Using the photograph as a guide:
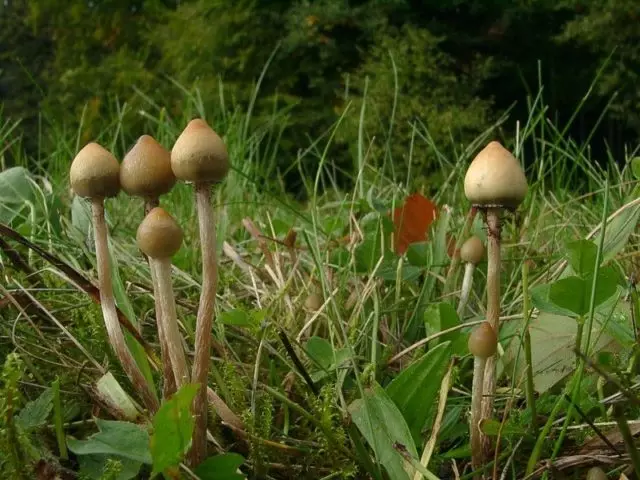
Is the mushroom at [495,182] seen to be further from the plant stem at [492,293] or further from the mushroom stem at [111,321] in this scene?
the mushroom stem at [111,321]

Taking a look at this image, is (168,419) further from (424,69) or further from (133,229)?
(424,69)

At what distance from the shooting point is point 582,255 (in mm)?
855

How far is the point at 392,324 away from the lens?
1.11 meters

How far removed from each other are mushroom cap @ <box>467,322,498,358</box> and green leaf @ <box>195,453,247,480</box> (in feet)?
0.81

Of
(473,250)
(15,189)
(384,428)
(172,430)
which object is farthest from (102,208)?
(15,189)

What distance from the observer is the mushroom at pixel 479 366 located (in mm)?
720

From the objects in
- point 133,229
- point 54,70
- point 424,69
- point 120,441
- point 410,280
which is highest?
point 120,441

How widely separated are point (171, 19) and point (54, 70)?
398 cm

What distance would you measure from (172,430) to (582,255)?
1.66 ft

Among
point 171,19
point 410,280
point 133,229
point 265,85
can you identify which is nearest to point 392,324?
point 410,280

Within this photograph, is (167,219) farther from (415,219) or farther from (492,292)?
(415,219)

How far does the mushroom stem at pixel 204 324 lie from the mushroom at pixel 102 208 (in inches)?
2.6

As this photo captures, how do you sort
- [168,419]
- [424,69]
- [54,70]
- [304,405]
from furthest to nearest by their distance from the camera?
[54,70] < [424,69] < [304,405] < [168,419]

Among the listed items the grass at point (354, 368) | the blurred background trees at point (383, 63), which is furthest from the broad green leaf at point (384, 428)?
the blurred background trees at point (383, 63)
